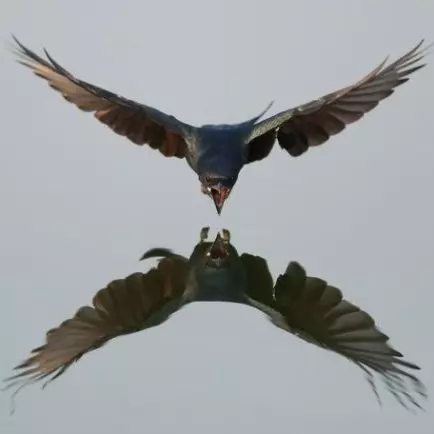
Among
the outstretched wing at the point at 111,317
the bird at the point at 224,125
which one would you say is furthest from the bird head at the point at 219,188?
the outstretched wing at the point at 111,317

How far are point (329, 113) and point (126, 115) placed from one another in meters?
0.27

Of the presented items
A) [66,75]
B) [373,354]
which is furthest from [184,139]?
[373,354]

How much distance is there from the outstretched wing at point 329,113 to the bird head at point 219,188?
0.29ft

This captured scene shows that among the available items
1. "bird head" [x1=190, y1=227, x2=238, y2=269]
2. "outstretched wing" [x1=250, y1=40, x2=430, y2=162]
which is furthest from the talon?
"outstretched wing" [x1=250, y1=40, x2=430, y2=162]

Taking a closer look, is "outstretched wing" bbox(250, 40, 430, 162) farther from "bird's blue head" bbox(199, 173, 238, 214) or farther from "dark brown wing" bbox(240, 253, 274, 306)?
"dark brown wing" bbox(240, 253, 274, 306)

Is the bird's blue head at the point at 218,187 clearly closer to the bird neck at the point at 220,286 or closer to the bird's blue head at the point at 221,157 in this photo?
the bird's blue head at the point at 221,157

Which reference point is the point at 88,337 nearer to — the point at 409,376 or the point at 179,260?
the point at 179,260

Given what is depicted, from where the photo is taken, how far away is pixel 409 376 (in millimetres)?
944

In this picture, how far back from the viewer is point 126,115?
4.53ft

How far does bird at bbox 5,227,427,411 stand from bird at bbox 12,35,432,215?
106 millimetres

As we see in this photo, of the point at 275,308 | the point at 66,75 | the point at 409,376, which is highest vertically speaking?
the point at 66,75

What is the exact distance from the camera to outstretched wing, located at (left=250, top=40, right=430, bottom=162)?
1.28 m

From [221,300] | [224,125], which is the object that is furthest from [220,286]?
[224,125]

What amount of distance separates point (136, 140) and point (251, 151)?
6.4 inches
